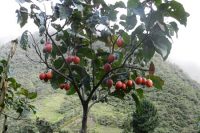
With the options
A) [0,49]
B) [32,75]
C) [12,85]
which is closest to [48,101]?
[32,75]

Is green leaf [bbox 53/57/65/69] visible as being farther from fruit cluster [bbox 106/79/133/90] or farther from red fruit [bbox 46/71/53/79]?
fruit cluster [bbox 106/79/133/90]

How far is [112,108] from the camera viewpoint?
44562 mm

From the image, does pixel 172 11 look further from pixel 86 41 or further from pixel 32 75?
pixel 32 75

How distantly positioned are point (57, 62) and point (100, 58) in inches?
13.4

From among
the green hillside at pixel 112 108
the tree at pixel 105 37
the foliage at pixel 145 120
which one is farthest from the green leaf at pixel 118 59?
the foliage at pixel 145 120

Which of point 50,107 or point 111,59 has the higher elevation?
point 50,107

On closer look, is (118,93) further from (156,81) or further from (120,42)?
(120,42)

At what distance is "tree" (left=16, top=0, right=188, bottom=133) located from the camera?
2701 mm

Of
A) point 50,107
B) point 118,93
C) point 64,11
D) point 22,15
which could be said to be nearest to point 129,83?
point 118,93

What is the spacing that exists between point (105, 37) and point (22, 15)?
612mm

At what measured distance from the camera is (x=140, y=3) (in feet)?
8.85

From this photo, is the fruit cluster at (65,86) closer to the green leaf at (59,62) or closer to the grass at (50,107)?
the green leaf at (59,62)

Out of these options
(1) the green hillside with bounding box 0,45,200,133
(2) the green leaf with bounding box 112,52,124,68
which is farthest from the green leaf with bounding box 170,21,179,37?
(1) the green hillside with bounding box 0,45,200,133

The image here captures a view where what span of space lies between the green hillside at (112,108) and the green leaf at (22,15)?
25.6 m
